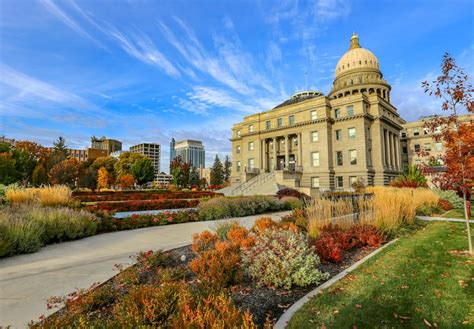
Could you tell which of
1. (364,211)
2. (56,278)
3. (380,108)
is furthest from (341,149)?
(56,278)

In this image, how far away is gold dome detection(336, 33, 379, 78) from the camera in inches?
1965

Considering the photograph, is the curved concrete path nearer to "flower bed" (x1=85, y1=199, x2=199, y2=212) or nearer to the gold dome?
"flower bed" (x1=85, y1=199, x2=199, y2=212)

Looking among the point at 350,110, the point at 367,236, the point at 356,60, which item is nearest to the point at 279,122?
the point at 350,110

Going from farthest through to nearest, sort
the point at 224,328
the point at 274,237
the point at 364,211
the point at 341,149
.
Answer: the point at 341,149 → the point at 364,211 → the point at 274,237 → the point at 224,328

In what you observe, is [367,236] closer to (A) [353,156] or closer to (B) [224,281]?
(B) [224,281]

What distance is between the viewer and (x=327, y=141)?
37344 millimetres

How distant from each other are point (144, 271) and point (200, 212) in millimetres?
7166

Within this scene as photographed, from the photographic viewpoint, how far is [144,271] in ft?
15.0

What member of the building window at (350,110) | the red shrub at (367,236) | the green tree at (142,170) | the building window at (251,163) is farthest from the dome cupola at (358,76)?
the red shrub at (367,236)

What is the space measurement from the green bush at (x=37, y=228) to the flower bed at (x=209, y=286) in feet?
10.2

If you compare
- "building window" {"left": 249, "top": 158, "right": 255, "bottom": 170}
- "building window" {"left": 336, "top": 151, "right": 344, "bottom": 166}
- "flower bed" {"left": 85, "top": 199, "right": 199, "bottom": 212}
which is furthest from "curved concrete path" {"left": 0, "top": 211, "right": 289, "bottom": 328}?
"building window" {"left": 249, "top": 158, "right": 255, "bottom": 170}

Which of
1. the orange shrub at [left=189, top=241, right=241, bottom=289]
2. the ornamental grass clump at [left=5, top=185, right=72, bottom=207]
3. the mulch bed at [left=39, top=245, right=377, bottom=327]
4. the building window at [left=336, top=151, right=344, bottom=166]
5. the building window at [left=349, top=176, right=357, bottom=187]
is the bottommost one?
the mulch bed at [left=39, top=245, right=377, bottom=327]

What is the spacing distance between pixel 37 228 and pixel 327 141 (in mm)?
36618

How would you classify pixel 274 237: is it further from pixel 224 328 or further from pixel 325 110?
pixel 325 110
